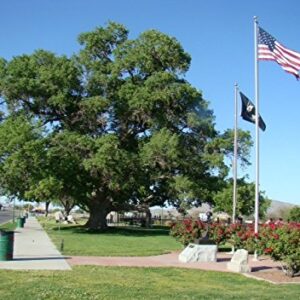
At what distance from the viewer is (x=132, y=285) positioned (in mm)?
13117

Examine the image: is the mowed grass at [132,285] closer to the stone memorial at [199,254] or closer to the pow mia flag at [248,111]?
the stone memorial at [199,254]

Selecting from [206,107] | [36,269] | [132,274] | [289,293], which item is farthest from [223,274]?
[206,107]

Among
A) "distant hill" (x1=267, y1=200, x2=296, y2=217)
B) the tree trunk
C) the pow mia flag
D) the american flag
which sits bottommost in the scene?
the tree trunk

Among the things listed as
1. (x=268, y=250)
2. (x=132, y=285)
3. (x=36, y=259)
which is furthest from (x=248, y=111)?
(x=132, y=285)

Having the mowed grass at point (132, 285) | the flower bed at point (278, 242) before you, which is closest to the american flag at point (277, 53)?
the flower bed at point (278, 242)

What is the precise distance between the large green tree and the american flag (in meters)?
16.1

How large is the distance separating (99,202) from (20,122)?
10.8 meters

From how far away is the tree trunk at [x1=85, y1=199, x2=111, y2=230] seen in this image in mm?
44562

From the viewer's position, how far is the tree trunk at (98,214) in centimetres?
4456

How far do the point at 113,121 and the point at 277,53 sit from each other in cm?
2232

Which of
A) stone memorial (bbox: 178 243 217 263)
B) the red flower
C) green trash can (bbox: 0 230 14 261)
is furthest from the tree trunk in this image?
the red flower

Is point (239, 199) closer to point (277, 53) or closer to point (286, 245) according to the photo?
point (277, 53)

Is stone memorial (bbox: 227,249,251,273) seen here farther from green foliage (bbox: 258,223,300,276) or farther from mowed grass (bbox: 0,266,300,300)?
mowed grass (bbox: 0,266,300,300)

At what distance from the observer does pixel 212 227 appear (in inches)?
938
